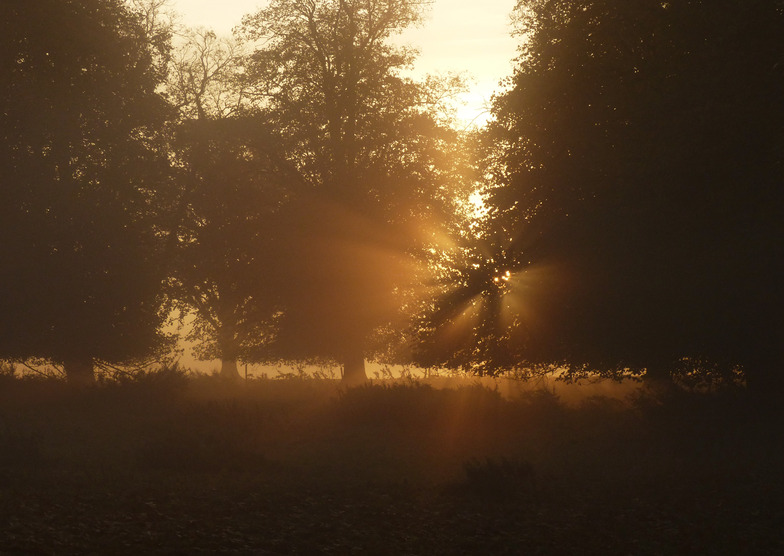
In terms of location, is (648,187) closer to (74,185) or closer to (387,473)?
(387,473)

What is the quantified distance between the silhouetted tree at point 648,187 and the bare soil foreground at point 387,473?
2.06 meters

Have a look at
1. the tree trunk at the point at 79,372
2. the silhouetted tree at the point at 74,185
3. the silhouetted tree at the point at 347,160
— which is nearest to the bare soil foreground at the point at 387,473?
the tree trunk at the point at 79,372

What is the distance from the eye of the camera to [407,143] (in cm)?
2916

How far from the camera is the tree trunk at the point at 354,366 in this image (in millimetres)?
30531

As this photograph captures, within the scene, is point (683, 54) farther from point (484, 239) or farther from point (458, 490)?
point (458, 490)

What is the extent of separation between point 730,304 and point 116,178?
18433mm

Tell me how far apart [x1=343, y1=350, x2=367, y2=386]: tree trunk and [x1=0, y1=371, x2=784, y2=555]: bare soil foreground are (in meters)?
4.63

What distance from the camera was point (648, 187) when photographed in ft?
59.6

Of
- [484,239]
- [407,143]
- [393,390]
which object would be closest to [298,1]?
[407,143]

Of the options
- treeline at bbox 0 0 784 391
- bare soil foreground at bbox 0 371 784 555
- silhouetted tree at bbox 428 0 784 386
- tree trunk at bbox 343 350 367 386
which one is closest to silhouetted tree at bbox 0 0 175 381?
treeline at bbox 0 0 784 391

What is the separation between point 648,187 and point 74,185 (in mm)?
16934

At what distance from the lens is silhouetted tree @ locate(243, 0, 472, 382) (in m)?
28.7

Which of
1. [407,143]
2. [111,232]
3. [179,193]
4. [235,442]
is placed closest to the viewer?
[235,442]

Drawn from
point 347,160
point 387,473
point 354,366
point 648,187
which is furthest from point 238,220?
point 648,187
